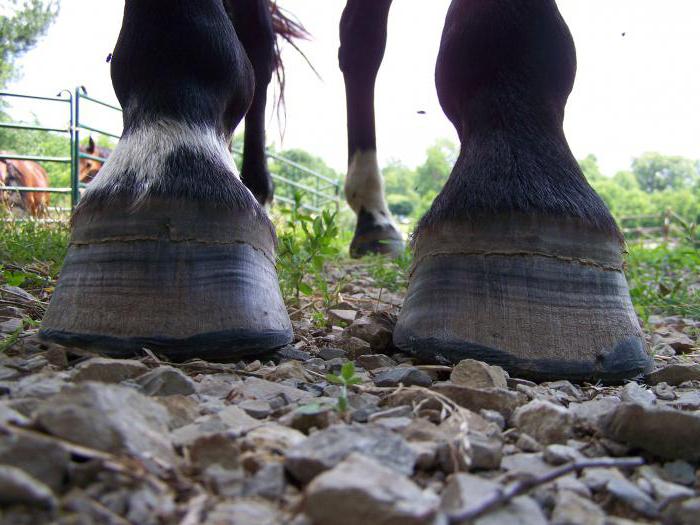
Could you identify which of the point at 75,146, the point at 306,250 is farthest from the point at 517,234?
the point at 75,146

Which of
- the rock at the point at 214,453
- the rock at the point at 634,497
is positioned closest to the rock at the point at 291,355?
the rock at the point at 214,453

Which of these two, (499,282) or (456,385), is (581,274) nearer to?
(499,282)

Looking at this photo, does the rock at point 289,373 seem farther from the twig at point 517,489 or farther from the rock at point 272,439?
the twig at point 517,489

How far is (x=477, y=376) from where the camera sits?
1.03m

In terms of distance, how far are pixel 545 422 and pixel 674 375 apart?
522 mm

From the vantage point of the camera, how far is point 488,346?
1168 mm

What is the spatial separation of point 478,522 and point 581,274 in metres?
0.73

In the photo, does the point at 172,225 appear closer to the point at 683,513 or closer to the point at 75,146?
the point at 683,513

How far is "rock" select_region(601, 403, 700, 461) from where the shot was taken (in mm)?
799

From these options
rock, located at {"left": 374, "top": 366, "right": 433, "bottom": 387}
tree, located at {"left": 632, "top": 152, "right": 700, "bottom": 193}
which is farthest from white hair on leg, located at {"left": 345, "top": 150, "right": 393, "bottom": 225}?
tree, located at {"left": 632, "top": 152, "right": 700, "bottom": 193}

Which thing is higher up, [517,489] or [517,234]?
[517,234]

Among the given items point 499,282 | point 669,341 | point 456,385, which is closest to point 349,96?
point 669,341

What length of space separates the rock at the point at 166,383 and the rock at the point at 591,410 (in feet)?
1.79

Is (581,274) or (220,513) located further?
(581,274)
